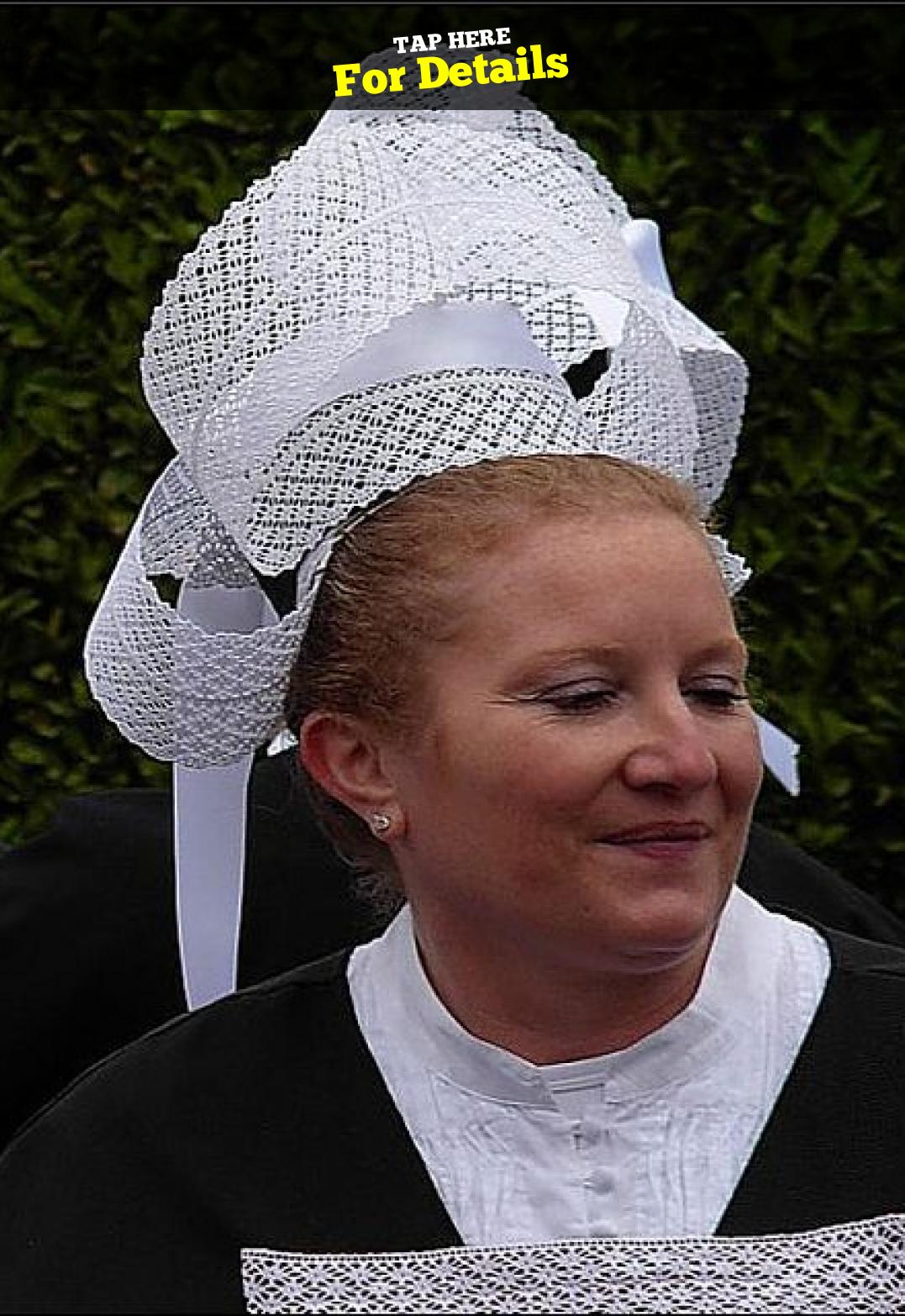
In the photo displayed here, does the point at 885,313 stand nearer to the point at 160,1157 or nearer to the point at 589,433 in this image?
the point at 589,433

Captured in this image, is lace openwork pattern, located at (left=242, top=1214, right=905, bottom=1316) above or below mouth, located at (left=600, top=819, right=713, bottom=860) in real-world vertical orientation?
below

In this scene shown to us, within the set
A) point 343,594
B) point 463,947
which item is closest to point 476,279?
point 343,594

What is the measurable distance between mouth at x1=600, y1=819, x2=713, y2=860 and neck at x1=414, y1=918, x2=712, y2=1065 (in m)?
0.09

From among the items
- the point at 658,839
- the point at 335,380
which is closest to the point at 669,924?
the point at 658,839

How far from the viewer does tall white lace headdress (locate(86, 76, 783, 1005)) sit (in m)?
1.47

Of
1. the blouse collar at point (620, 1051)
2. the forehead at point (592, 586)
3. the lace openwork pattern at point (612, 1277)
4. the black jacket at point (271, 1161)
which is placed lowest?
the lace openwork pattern at point (612, 1277)

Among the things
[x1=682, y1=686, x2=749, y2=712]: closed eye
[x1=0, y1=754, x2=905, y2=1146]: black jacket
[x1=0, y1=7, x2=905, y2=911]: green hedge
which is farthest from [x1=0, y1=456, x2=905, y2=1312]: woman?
[x1=0, y1=7, x2=905, y2=911]: green hedge

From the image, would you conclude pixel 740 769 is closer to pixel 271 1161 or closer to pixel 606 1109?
pixel 606 1109

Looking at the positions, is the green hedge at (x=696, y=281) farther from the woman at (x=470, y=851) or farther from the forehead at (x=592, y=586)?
the forehead at (x=592, y=586)

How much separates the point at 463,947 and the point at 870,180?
5.77 feet

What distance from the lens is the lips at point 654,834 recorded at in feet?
4.36

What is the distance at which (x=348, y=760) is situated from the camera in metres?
1.48

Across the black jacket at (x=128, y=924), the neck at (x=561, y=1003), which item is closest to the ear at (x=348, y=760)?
the neck at (x=561, y=1003)

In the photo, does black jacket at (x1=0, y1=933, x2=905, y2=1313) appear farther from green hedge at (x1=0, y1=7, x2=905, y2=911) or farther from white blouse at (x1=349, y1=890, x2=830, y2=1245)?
green hedge at (x1=0, y1=7, x2=905, y2=911)
